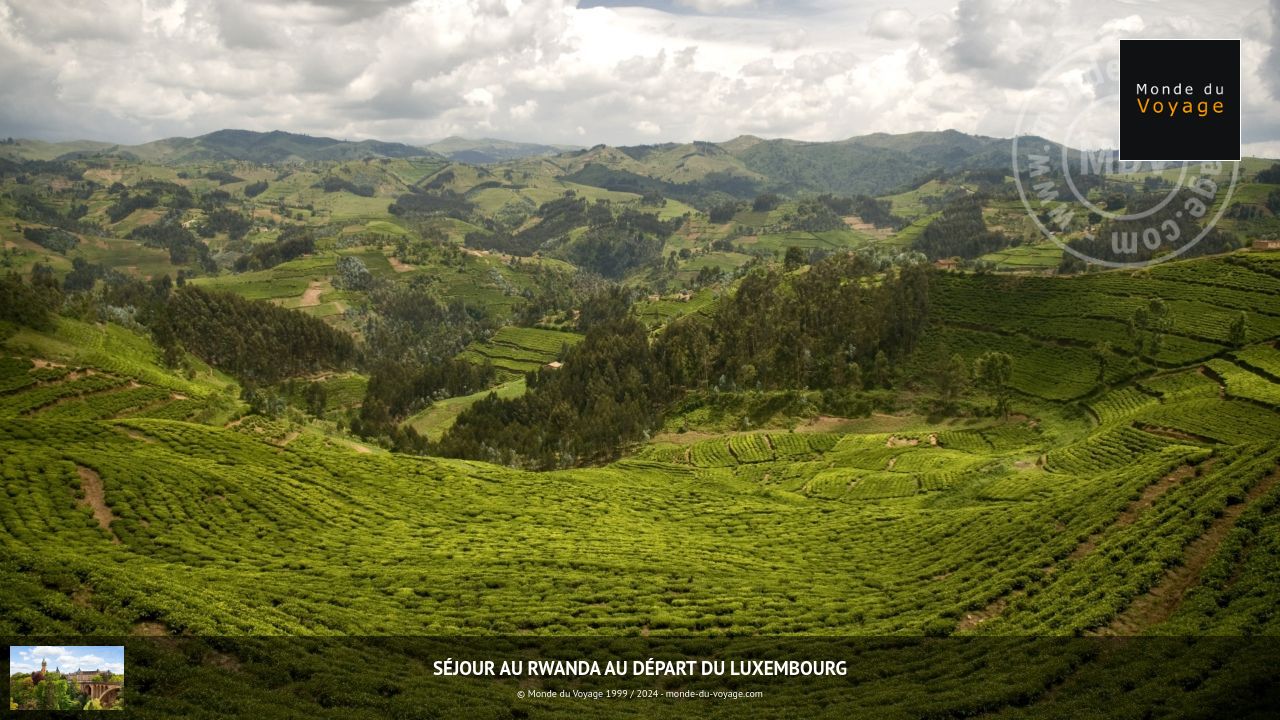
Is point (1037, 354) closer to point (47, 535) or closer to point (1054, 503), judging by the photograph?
point (1054, 503)

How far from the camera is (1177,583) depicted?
1410 inches

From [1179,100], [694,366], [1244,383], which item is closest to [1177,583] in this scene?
[1179,100]

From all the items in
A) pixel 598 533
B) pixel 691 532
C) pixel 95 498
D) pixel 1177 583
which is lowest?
pixel 691 532

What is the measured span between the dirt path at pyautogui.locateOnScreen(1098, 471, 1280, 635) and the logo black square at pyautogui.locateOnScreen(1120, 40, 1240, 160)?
35453mm

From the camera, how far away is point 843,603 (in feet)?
148

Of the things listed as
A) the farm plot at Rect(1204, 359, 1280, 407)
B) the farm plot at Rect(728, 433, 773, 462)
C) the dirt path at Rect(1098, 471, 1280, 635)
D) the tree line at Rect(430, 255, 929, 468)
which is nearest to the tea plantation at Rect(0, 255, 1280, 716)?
the dirt path at Rect(1098, 471, 1280, 635)

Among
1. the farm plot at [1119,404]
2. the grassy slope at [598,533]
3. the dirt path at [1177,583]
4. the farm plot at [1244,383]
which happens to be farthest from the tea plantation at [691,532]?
the farm plot at [1119,404]

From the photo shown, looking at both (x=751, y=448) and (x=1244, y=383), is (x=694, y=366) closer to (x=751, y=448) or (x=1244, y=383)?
(x=751, y=448)

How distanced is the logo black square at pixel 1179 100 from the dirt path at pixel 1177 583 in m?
35.5

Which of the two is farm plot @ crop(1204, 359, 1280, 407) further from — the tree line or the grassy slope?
the tree line

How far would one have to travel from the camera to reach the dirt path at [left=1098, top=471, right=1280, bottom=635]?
33188mm

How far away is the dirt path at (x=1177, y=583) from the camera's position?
3319cm

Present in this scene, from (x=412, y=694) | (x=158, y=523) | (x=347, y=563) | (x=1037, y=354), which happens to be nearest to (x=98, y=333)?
(x=158, y=523)

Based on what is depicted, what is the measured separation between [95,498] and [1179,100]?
110721 mm
